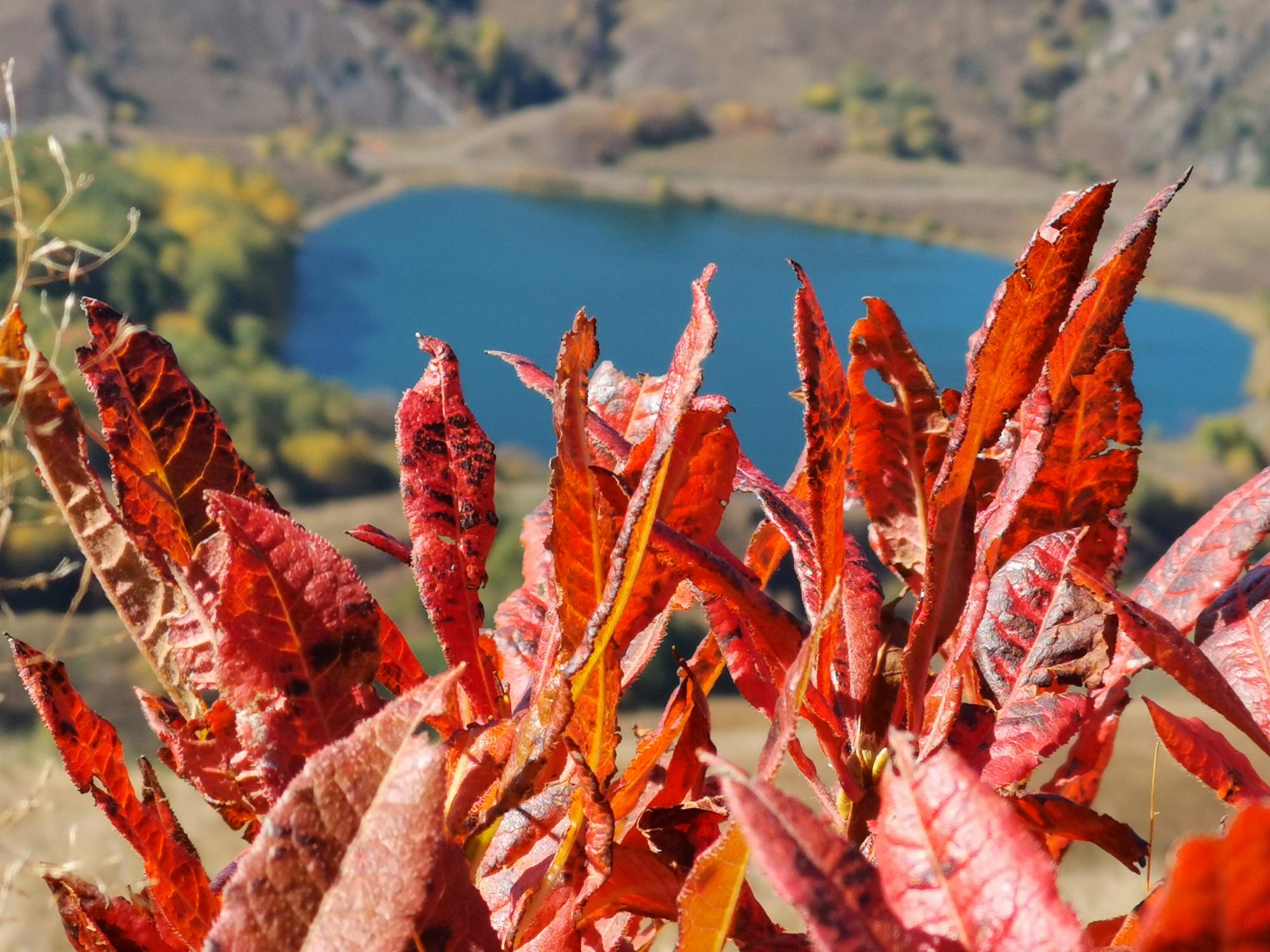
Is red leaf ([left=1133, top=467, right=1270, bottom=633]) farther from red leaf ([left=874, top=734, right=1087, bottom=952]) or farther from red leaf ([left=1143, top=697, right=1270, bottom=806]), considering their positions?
red leaf ([left=874, top=734, right=1087, bottom=952])

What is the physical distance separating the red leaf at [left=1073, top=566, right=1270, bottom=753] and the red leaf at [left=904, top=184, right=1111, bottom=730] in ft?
0.16

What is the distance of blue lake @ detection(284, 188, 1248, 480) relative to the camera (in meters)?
13.2

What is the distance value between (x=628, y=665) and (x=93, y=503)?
0.20m

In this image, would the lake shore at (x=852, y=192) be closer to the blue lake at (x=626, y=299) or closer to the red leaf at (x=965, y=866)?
the blue lake at (x=626, y=299)

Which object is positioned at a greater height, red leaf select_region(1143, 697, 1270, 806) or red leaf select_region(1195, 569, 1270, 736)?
red leaf select_region(1195, 569, 1270, 736)

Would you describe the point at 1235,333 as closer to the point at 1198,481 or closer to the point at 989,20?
the point at 1198,481

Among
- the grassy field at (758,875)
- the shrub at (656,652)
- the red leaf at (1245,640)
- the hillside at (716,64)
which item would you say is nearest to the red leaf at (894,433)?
the shrub at (656,652)

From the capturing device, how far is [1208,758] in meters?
0.35

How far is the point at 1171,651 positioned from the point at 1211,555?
12cm

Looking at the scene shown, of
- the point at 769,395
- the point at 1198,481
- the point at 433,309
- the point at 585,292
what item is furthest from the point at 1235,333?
the point at 433,309

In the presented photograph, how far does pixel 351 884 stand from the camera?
0.27 meters

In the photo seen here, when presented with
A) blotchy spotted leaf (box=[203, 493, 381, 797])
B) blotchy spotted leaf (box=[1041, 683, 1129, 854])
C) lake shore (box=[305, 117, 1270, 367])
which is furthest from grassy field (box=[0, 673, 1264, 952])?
lake shore (box=[305, 117, 1270, 367])

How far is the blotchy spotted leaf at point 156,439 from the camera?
368 millimetres

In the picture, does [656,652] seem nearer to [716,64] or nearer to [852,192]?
[852,192]
